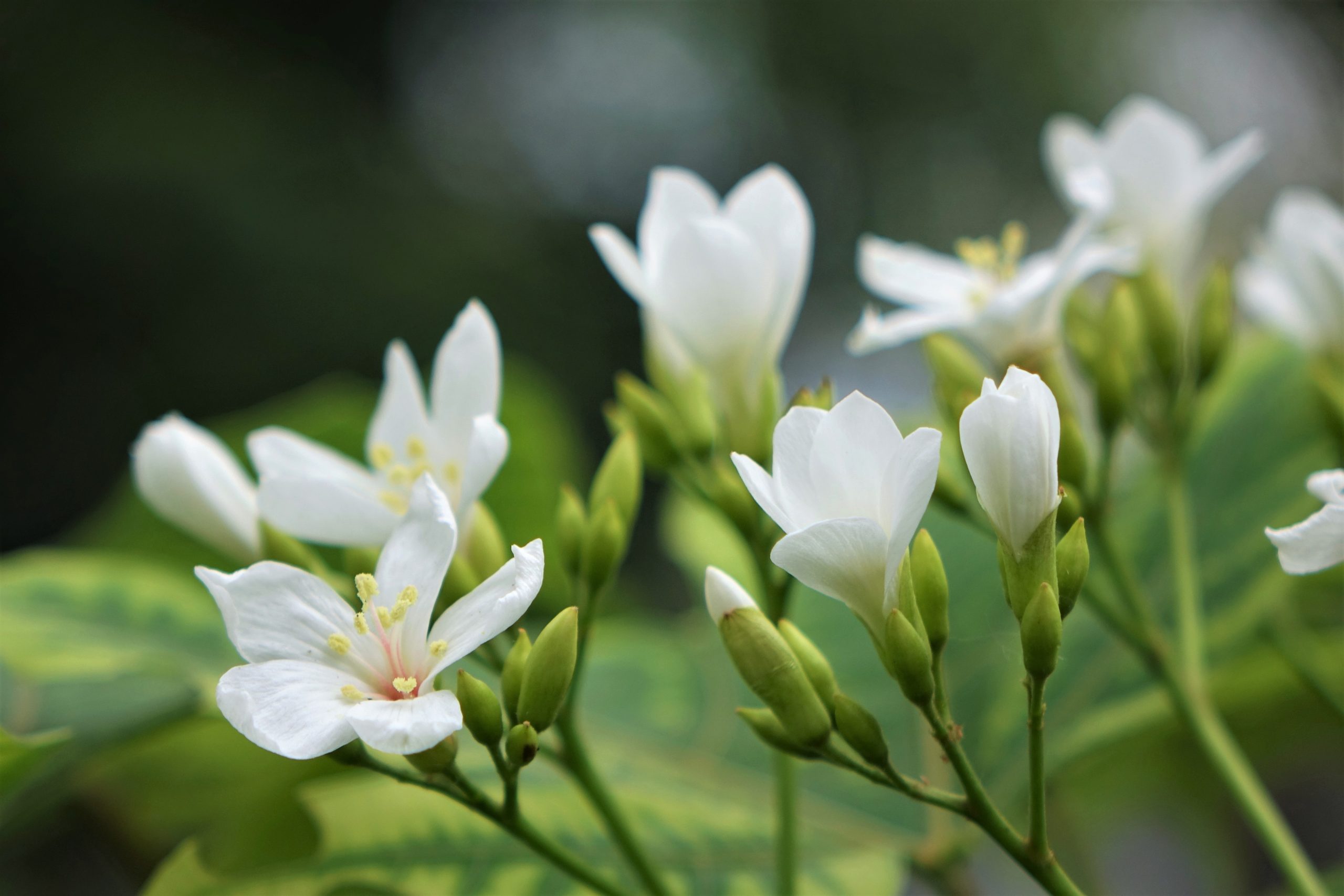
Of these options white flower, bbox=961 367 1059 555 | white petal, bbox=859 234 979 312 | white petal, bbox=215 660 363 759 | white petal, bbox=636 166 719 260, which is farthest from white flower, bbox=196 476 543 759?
white petal, bbox=859 234 979 312

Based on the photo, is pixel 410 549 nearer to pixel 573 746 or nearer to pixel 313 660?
pixel 313 660

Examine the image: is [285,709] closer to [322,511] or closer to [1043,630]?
[322,511]

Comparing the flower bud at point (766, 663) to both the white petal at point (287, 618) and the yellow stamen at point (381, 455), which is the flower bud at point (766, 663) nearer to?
the white petal at point (287, 618)

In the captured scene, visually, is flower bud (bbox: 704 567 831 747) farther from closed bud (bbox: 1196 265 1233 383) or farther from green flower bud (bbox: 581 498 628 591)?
closed bud (bbox: 1196 265 1233 383)

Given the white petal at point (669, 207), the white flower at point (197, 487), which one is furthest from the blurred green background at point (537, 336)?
the white petal at point (669, 207)

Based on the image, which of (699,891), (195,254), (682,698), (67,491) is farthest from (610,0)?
(699,891)
